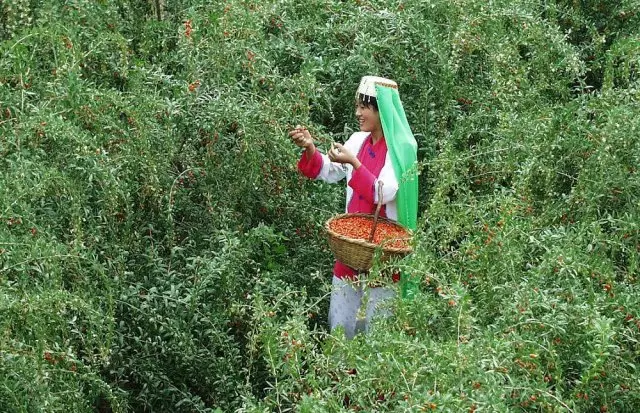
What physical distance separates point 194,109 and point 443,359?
1855 mm

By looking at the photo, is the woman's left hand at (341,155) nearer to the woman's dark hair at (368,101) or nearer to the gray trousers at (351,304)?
the woman's dark hair at (368,101)

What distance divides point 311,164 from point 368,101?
347 mm

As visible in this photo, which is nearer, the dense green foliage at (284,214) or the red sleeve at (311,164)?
the dense green foliage at (284,214)

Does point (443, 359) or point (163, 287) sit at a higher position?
point (443, 359)

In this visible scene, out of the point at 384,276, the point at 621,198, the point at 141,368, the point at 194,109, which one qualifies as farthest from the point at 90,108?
the point at 621,198

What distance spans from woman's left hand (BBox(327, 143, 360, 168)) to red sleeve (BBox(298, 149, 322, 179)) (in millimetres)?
202

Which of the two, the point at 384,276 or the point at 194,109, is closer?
the point at 384,276

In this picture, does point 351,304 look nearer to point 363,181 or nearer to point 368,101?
point 363,181

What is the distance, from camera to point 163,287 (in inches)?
159

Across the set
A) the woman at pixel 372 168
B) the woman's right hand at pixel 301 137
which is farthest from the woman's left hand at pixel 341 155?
the woman's right hand at pixel 301 137

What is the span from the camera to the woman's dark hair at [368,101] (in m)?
4.00

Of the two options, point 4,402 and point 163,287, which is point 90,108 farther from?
point 4,402

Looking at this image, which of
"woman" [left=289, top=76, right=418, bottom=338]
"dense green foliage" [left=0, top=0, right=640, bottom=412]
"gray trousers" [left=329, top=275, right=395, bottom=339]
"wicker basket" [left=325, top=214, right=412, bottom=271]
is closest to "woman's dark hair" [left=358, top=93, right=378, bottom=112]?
"woman" [left=289, top=76, right=418, bottom=338]

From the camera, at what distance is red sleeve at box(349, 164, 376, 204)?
3.93m
